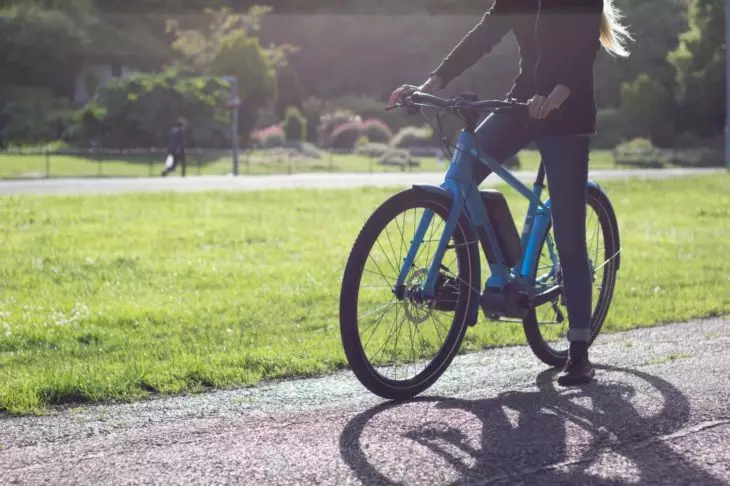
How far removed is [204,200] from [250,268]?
841cm

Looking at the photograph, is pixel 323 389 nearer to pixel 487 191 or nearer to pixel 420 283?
pixel 420 283

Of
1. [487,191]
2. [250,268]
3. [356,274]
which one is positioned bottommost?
[250,268]

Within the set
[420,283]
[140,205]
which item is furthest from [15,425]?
[140,205]

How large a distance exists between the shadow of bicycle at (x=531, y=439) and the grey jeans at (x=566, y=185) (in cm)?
36

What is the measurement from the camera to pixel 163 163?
3512 cm

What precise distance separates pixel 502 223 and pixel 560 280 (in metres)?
0.57

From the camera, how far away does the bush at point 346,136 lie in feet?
156

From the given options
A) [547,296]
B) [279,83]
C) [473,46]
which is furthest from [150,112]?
[547,296]

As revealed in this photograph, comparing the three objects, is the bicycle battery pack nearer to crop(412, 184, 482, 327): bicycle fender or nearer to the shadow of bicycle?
crop(412, 184, 482, 327): bicycle fender

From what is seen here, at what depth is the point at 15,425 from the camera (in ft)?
12.4

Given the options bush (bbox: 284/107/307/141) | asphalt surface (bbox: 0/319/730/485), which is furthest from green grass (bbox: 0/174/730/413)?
bush (bbox: 284/107/307/141)

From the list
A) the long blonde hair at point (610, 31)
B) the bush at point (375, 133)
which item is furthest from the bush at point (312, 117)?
the long blonde hair at point (610, 31)

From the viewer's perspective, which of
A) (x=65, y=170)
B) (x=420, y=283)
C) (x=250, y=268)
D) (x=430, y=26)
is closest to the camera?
(x=420, y=283)

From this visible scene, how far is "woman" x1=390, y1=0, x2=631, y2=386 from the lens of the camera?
4.18 m
